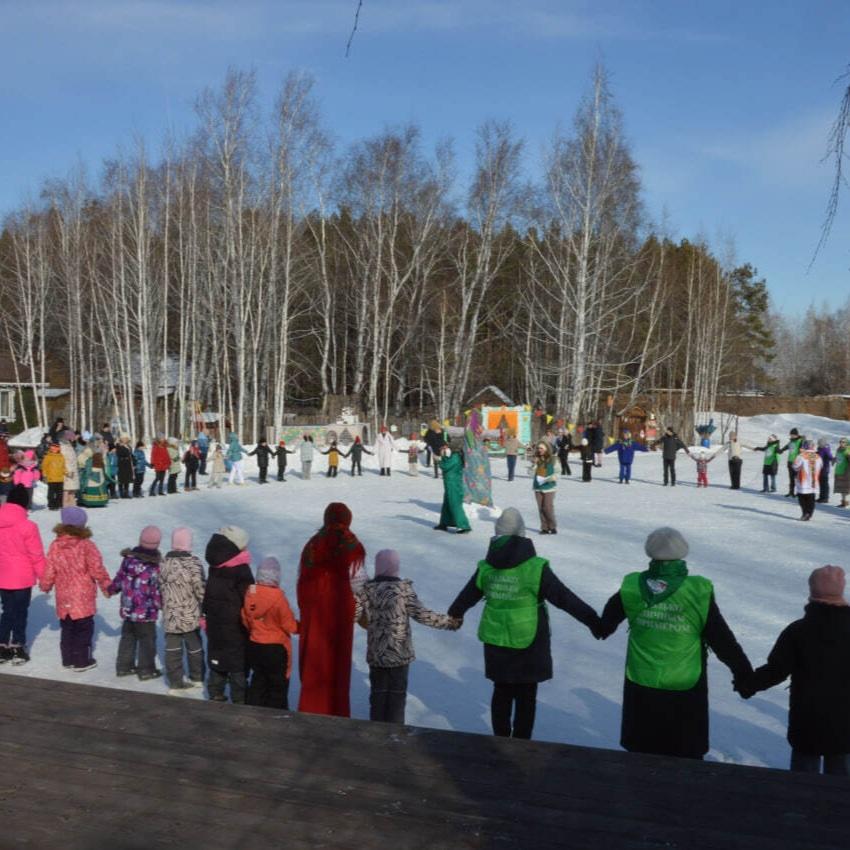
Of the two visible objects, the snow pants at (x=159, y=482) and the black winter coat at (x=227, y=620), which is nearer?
the black winter coat at (x=227, y=620)

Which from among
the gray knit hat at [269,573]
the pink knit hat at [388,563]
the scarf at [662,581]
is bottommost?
the gray knit hat at [269,573]

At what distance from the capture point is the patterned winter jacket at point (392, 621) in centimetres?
509

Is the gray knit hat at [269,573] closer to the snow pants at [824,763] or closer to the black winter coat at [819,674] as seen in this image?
the black winter coat at [819,674]

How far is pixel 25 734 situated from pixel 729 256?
47.5m

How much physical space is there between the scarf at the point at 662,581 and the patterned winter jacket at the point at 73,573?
411 cm

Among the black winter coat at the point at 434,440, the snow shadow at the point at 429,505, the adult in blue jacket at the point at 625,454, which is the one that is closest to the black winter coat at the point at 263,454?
the black winter coat at the point at 434,440

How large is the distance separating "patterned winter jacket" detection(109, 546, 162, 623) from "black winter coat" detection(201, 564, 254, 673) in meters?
1.04

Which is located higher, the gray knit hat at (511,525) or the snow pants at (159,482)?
the gray knit hat at (511,525)

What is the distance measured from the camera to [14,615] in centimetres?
713

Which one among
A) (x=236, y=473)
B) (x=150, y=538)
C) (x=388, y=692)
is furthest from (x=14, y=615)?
(x=236, y=473)

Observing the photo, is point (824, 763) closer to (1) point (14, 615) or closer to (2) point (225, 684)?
(2) point (225, 684)

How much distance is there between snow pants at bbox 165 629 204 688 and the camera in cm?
630

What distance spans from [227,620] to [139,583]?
124cm

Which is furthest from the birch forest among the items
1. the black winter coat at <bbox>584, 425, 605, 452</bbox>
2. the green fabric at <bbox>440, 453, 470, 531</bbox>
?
the green fabric at <bbox>440, 453, 470, 531</bbox>
